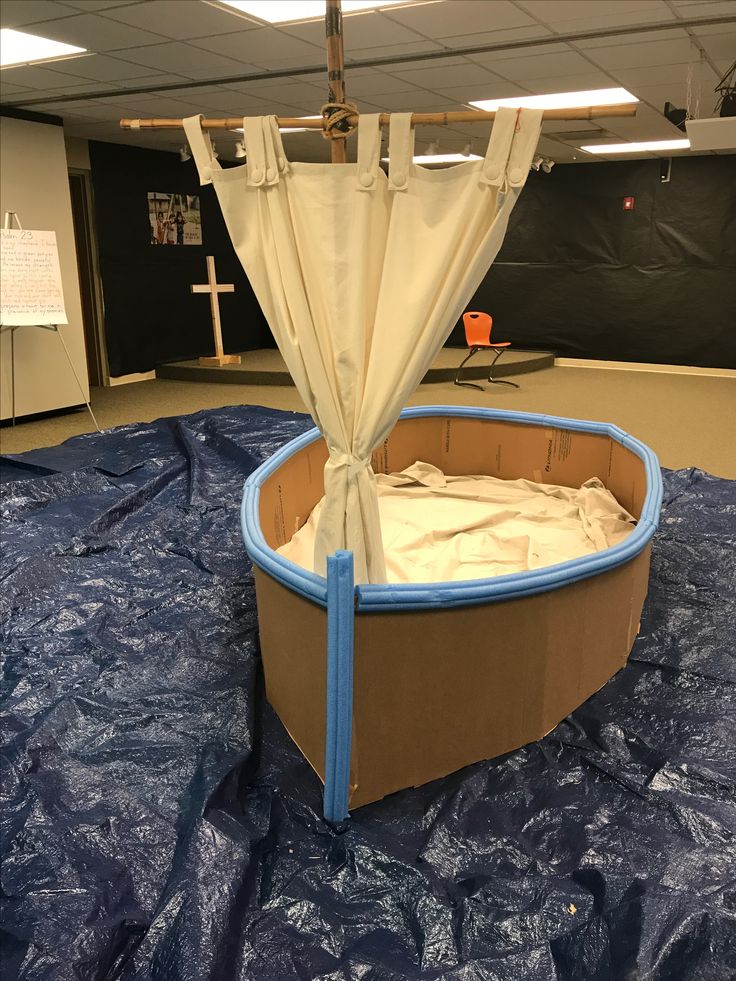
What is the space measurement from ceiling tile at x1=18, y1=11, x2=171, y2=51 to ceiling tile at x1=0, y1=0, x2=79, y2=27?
6 centimetres

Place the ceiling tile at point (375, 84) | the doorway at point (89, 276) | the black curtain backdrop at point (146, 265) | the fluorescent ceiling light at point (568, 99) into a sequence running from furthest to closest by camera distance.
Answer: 1. the black curtain backdrop at point (146, 265)
2. the doorway at point (89, 276)
3. the fluorescent ceiling light at point (568, 99)
4. the ceiling tile at point (375, 84)

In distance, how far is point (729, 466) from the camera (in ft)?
15.3

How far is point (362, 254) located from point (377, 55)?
294 centimetres

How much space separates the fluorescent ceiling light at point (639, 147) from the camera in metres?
7.00

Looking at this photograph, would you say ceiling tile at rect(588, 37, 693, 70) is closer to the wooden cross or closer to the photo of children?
the wooden cross

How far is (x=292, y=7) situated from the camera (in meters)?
3.39

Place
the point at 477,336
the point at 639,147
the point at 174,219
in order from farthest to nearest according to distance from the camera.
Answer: the point at 174,219, the point at 477,336, the point at 639,147

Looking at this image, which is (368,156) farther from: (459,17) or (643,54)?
(643,54)

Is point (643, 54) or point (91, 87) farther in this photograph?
point (91, 87)

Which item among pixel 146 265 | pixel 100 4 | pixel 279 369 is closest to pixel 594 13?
pixel 100 4

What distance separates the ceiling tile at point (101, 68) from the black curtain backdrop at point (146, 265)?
277 cm

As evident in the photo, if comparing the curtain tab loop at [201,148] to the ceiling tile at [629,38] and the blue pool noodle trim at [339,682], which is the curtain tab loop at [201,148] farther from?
the ceiling tile at [629,38]

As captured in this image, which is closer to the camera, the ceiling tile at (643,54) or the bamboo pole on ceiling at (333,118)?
the bamboo pole on ceiling at (333,118)

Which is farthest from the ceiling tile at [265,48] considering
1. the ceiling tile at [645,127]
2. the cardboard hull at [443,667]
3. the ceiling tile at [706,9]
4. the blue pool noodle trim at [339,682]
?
the blue pool noodle trim at [339,682]
